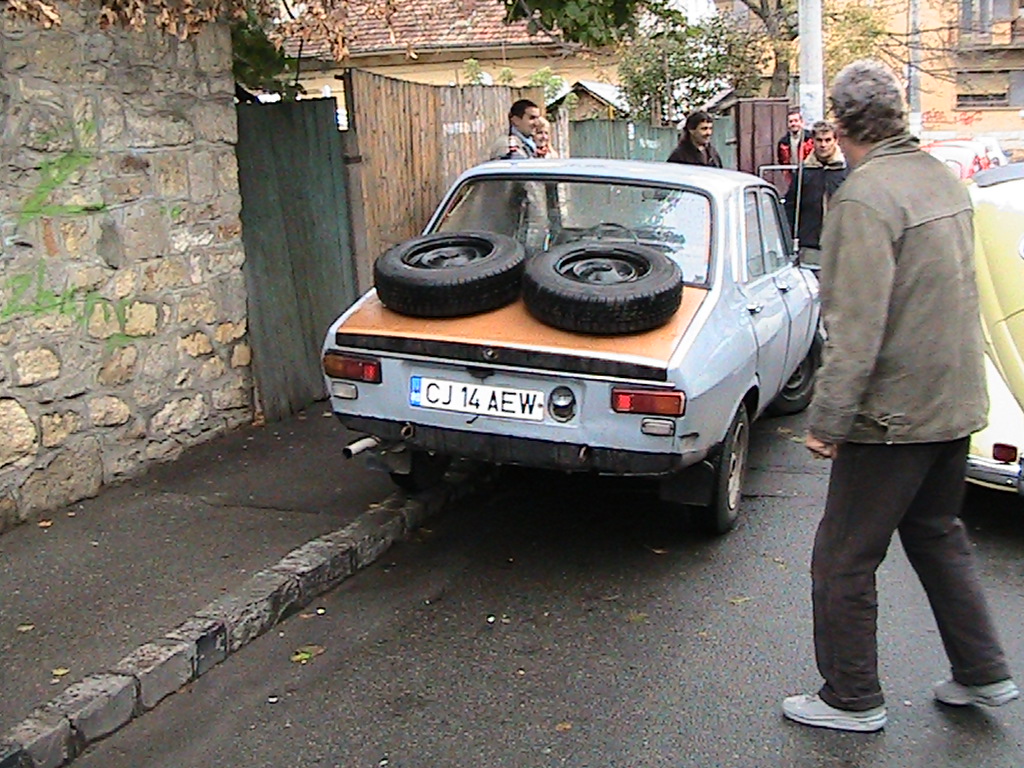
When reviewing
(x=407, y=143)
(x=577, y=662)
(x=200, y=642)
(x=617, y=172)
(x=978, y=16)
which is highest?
(x=978, y=16)

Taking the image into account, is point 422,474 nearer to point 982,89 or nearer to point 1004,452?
point 1004,452

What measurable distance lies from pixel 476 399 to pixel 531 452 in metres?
0.33

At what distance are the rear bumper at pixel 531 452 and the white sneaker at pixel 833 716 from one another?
1350 millimetres

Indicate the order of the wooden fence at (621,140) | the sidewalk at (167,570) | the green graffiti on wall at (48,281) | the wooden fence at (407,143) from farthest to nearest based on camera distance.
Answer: the wooden fence at (621,140), the wooden fence at (407,143), the green graffiti on wall at (48,281), the sidewalk at (167,570)

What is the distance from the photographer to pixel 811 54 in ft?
46.8

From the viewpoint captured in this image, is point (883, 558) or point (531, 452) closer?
point (883, 558)

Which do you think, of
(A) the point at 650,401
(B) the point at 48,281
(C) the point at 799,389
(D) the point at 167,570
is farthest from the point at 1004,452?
(B) the point at 48,281

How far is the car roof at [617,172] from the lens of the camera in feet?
20.9

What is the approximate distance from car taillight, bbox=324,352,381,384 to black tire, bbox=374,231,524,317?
0.95 ft

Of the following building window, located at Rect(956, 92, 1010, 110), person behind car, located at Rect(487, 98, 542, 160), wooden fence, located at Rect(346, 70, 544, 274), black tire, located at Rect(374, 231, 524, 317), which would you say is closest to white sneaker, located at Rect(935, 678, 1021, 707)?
black tire, located at Rect(374, 231, 524, 317)

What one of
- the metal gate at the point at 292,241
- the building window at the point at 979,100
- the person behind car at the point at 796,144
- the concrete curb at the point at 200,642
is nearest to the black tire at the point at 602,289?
the concrete curb at the point at 200,642

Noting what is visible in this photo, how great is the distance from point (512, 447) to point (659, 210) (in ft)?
5.30

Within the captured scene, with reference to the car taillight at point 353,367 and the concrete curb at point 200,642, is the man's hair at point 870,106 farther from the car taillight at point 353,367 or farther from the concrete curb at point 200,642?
Answer: the concrete curb at point 200,642

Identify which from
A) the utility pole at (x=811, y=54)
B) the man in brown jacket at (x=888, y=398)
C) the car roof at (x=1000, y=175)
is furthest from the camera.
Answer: the utility pole at (x=811, y=54)
